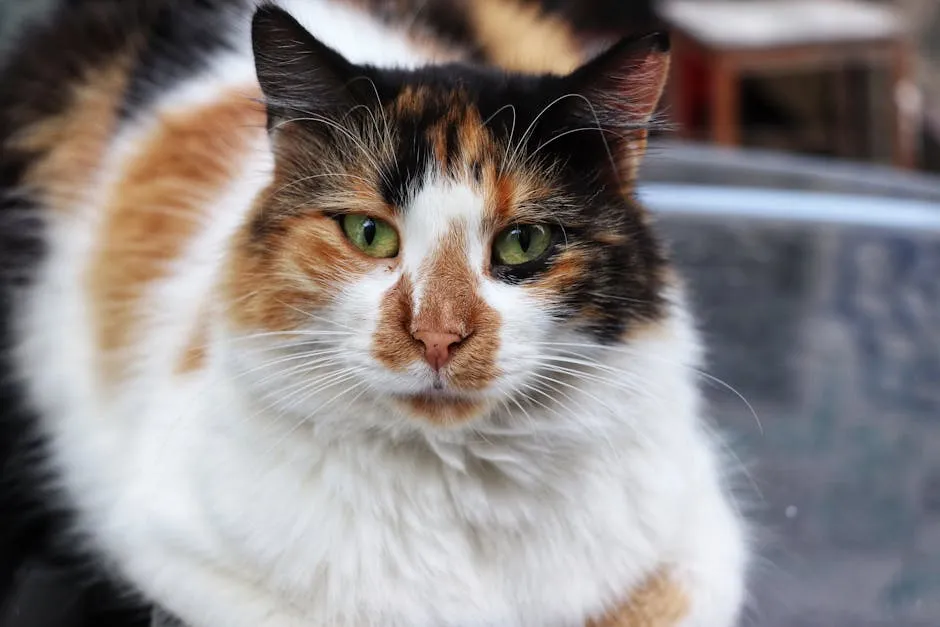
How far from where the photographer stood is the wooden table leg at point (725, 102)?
1.93 meters

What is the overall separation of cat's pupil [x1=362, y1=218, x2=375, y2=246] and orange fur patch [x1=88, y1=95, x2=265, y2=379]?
288 mm

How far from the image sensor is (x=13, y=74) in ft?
3.82

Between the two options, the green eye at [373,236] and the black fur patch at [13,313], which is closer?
the green eye at [373,236]

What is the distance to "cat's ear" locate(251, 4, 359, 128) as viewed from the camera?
63 cm

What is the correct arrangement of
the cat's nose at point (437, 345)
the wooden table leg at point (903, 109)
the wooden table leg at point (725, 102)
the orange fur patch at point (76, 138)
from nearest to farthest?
the cat's nose at point (437, 345), the orange fur patch at point (76, 138), the wooden table leg at point (725, 102), the wooden table leg at point (903, 109)

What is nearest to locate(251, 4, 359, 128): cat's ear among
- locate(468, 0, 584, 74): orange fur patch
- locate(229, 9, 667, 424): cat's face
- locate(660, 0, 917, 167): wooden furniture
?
locate(229, 9, 667, 424): cat's face

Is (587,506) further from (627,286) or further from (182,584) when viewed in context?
(182,584)

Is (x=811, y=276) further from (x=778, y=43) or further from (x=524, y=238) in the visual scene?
(x=524, y=238)

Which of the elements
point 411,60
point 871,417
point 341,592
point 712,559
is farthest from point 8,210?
point 871,417

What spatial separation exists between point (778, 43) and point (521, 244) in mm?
1511

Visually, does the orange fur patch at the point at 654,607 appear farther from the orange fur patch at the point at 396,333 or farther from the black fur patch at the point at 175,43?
the black fur patch at the point at 175,43

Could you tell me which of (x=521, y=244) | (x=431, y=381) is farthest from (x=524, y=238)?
(x=431, y=381)

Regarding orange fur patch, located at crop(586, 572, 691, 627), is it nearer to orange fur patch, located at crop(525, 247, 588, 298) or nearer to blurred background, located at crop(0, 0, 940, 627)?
blurred background, located at crop(0, 0, 940, 627)

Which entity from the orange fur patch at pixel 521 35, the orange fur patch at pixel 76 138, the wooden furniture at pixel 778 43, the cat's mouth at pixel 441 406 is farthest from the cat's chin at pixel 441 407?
the wooden furniture at pixel 778 43
